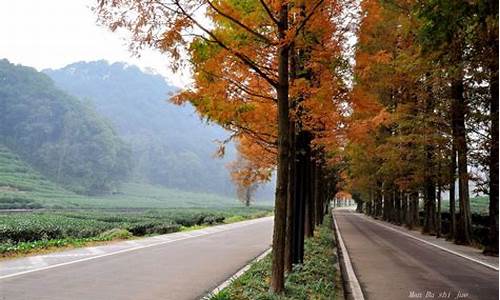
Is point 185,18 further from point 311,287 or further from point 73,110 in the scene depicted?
point 73,110

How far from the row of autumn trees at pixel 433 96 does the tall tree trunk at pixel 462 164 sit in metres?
0.04

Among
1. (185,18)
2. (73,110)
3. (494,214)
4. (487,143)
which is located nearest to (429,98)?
(487,143)

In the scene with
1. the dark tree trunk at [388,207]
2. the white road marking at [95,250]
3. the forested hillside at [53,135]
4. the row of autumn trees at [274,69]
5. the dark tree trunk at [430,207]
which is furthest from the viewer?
the forested hillside at [53,135]

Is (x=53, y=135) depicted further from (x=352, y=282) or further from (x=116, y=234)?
(x=352, y=282)

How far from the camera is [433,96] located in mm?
21750

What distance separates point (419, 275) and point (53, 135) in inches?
4503

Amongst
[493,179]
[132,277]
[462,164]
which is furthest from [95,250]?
[462,164]

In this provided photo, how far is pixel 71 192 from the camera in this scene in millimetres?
100000

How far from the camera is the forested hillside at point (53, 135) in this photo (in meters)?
108

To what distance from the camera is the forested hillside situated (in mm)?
107688

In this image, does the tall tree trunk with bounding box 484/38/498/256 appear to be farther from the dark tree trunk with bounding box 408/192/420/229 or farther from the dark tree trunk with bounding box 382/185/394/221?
the dark tree trunk with bounding box 382/185/394/221

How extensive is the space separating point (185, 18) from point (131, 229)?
18.8 metres

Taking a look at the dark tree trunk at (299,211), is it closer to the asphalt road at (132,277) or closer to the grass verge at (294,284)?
the grass verge at (294,284)

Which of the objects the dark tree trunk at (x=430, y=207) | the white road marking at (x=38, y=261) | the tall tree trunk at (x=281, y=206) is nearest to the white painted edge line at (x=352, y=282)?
the tall tree trunk at (x=281, y=206)
